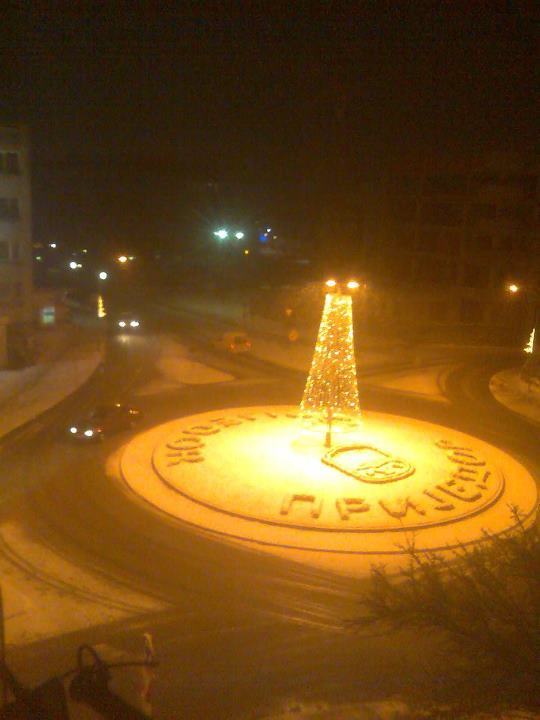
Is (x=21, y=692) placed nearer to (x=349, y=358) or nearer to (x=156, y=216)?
(x=349, y=358)

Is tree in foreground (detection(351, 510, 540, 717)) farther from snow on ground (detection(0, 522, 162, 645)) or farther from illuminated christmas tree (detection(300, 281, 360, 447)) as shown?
illuminated christmas tree (detection(300, 281, 360, 447))

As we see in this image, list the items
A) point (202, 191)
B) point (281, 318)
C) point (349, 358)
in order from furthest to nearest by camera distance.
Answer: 1. point (202, 191)
2. point (281, 318)
3. point (349, 358)

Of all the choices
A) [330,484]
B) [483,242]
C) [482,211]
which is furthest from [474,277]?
[330,484]

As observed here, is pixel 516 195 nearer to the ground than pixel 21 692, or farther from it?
farther from it

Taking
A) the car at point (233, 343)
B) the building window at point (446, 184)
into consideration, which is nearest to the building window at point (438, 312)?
the building window at point (446, 184)

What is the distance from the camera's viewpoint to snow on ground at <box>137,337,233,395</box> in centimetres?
3198

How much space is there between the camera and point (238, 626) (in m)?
11.8

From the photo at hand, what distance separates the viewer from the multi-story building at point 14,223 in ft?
141

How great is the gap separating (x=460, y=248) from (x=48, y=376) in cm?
3430

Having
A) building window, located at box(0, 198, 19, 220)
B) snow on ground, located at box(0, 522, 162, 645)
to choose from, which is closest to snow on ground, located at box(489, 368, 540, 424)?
snow on ground, located at box(0, 522, 162, 645)

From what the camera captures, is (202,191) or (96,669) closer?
(96,669)

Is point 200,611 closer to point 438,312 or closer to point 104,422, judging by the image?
point 104,422

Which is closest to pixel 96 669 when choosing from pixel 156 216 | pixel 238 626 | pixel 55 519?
pixel 238 626

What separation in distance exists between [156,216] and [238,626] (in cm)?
7565
